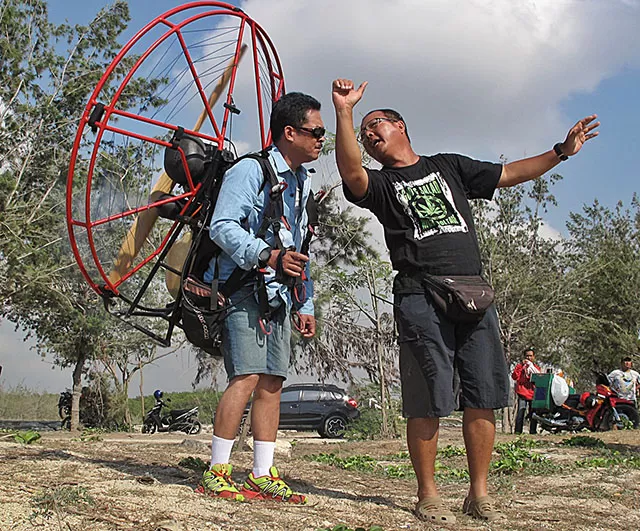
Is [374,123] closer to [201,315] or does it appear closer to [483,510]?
[201,315]

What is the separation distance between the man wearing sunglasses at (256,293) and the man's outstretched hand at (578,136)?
1327mm

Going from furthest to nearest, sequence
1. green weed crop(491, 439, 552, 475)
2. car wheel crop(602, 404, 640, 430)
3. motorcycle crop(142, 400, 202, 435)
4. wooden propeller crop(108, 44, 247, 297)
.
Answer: motorcycle crop(142, 400, 202, 435), car wheel crop(602, 404, 640, 430), green weed crop(491, 439, 552, 475), wooden propeller crop(108, 44, 247, 297)

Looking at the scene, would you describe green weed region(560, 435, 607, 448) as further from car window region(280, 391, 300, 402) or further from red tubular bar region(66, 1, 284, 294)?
car window region(280, 391, 300, 402)

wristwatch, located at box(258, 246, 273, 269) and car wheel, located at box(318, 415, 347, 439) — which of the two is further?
car wheel, located at box(318, 415, 347, 439)

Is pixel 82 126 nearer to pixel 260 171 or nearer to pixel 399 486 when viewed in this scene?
pixel 260 171

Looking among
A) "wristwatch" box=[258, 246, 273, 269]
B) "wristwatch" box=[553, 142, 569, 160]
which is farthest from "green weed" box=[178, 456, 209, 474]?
"wristwatch" box=[553, 142, 569, 160]

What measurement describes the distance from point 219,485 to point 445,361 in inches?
47.8

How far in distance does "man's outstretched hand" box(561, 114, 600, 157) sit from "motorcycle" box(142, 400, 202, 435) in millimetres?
17857

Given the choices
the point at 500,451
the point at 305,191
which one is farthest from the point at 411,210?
the point at 500,451

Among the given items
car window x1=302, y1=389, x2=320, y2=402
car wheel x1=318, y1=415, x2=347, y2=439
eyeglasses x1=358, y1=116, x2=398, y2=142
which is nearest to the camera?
eyeglasses x1=358, y1=116, x2=398, y2=142

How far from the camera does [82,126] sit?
11.6 feet

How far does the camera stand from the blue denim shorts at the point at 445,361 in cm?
342

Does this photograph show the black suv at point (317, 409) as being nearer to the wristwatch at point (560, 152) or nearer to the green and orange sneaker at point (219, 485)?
the wristwatch at point (560, 152)

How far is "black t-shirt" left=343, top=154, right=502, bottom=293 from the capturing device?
357 cm
